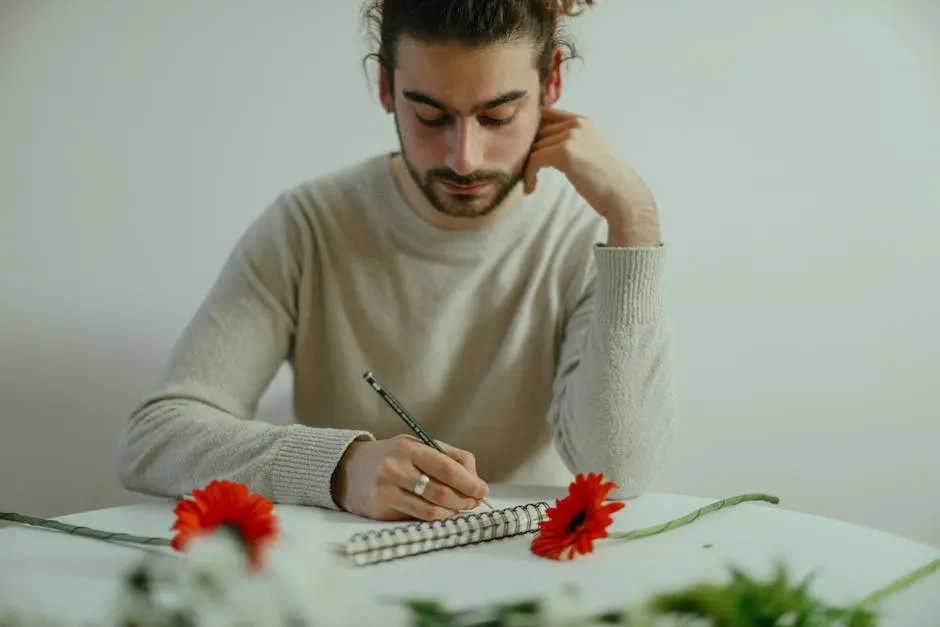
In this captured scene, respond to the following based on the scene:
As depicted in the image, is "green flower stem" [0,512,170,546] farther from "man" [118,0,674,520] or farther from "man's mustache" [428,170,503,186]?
"man's mustache" [428,170,503,186]

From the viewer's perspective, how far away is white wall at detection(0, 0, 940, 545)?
5.24ft

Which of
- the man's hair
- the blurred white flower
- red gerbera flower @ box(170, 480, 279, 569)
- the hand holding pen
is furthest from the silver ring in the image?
the blurred white flower

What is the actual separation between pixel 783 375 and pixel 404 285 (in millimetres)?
731

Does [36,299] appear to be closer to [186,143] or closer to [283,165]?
[186,143]

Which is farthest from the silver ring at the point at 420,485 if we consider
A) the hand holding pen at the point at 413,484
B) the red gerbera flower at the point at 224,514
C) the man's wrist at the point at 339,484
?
the red gerbera flower at the point at 224,514

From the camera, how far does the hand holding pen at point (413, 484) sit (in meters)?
1.02

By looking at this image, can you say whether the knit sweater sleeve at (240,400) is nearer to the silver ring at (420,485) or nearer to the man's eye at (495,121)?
the silver ring at (420,485)

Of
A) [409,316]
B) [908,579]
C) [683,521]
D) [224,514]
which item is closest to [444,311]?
[409,316]

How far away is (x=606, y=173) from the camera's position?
1.30 metres

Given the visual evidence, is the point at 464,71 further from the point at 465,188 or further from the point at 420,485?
the point at 420,485

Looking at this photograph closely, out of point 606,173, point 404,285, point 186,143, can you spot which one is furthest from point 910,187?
point 186,143

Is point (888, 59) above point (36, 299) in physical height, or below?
above

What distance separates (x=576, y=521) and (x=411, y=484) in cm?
19

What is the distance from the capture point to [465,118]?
126 cm
